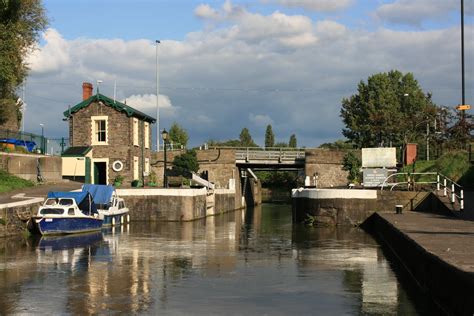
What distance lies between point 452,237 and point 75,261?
1298 centimetres

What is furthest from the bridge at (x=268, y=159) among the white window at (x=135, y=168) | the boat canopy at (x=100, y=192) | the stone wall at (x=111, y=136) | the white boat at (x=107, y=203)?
the boat canopy at (x=100, y=192)

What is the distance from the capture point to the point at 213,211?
192 feet

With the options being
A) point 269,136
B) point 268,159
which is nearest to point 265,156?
point 268,159

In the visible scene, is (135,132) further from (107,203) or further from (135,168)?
(107,203)

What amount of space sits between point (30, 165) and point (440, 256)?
3414 cm

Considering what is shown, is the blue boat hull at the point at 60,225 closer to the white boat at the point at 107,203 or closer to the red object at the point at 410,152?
the white boat at the point at 107,203

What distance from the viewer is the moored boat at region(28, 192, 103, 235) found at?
32219 millimetres

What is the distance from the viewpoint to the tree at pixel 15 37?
39.9m

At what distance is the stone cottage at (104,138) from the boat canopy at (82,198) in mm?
15411

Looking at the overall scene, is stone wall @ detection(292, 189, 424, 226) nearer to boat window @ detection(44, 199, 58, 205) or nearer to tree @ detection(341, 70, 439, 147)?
boat window @ detection(44, 199, 58, 205)

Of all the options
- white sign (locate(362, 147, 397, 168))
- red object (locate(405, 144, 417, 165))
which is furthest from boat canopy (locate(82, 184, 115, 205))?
red object (locate(405, 144, 417, 165))

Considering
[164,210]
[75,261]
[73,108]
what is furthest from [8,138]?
[75,261]

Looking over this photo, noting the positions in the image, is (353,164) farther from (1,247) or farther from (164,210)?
(1,247)

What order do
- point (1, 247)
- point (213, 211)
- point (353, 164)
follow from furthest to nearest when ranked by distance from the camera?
point (353, 164) < point (213, 211) < point (1, 247)
